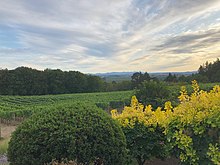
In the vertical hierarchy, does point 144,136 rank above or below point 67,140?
below

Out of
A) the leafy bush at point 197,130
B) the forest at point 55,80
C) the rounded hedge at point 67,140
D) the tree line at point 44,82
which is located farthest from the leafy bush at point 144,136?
the tree line at point 44,82

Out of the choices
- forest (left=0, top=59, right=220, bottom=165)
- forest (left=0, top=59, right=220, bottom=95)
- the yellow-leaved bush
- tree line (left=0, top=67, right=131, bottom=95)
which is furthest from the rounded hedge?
tree line (left=0, top=67, right=131, bottom=95)

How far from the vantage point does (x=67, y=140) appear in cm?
411

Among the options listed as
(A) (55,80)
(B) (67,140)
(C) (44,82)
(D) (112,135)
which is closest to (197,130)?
(D) (112,135)

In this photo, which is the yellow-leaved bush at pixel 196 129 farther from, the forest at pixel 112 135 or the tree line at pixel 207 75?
the tree line at pixel 207 75

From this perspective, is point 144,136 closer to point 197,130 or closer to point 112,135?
point 112,135

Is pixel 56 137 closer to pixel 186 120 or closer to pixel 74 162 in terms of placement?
pixel 74 162

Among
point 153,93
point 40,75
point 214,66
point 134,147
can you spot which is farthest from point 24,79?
point 134,147

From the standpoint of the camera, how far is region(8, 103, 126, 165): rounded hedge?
4.14 meters

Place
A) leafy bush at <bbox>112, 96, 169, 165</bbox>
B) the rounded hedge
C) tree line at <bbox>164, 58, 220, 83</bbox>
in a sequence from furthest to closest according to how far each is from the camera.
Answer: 1. tree line at <bbox>164, 58, 220, 83</bbox>
2. leafy bush at <bbox>112, 96, 169, 165</bbox>
3. the rounded hedge

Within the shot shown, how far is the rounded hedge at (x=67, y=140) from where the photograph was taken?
13.6 feet

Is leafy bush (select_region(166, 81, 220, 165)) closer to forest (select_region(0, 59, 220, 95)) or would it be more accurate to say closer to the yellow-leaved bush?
the yellow-leaved bush

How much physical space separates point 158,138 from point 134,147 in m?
0.54

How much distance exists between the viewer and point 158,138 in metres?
5.61
